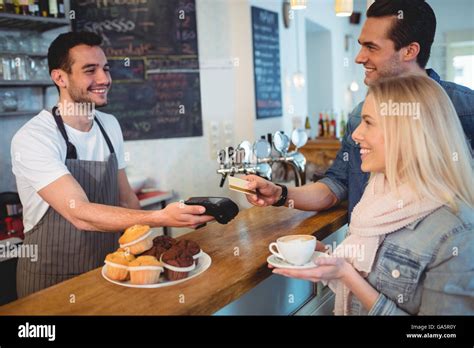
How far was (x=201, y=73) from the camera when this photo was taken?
405 centimetres

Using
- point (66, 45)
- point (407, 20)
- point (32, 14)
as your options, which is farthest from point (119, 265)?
point (32, 14)

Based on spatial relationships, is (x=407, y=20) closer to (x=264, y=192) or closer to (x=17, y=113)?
(x=264, y=192)

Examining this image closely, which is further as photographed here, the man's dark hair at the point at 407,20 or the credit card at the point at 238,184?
the man's dark hair at the point at 407,20

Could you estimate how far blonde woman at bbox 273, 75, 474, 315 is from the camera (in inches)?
46.1

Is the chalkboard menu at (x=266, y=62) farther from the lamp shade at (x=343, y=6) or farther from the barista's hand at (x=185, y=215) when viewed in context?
the barista's hand at (x=185, y=215)

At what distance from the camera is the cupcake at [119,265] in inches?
47.6

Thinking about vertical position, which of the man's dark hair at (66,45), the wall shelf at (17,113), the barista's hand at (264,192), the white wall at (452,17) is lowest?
the barista's hand at (264,192)

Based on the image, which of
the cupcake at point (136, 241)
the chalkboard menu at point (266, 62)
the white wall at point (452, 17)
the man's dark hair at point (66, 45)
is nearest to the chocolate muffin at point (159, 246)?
the cupcake at point (136, 241)

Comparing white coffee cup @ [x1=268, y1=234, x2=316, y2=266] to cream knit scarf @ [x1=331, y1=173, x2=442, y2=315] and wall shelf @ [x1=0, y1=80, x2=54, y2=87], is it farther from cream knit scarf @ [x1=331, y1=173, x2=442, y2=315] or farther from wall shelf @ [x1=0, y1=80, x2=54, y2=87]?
wall shelf @ [x1=0, y1=80, x2=54, y2=87]

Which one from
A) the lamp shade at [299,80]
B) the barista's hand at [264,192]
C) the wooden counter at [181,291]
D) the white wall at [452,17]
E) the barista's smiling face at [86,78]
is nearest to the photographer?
the wooden counter at [181,291]

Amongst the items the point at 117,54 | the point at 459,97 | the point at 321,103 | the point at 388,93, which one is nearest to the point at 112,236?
the point at 388,93

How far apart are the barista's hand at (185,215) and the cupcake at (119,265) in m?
0.24

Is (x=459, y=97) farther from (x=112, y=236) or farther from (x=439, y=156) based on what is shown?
(x=112, y=236)

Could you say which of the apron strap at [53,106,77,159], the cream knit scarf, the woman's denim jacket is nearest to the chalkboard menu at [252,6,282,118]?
the apron strap at [53,106,77,159]
